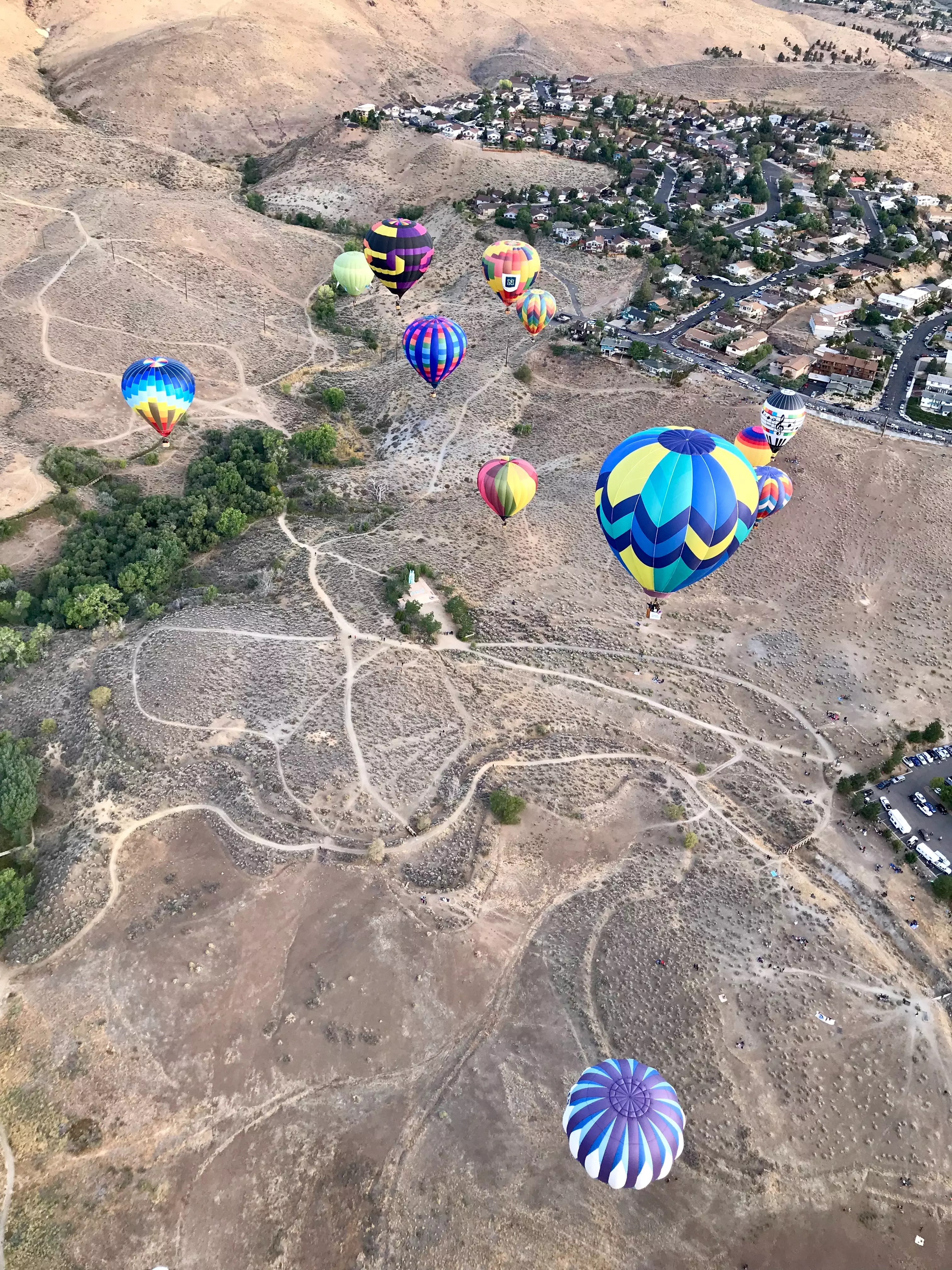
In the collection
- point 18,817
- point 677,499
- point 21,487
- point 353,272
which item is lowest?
point 21,487

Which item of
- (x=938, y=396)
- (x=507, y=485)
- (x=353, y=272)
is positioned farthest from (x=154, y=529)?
(x=938, y=396)

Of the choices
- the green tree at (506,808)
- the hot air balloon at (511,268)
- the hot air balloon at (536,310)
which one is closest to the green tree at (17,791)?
the green tree at (506,808)

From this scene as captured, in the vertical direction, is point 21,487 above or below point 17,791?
below

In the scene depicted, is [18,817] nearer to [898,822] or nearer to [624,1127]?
[624,1127]

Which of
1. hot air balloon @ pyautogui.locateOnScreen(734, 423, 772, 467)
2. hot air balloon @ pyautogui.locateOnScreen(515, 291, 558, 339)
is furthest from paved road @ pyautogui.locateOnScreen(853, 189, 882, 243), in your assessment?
hot air balloon @ pyautogui.locateOnScreen(734, 423, 772, 467)

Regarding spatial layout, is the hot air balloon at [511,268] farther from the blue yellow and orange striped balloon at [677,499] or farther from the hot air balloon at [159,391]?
the blue yellow and orange striped balloon at [677,499]

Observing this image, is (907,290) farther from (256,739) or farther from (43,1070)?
(43,1070)
